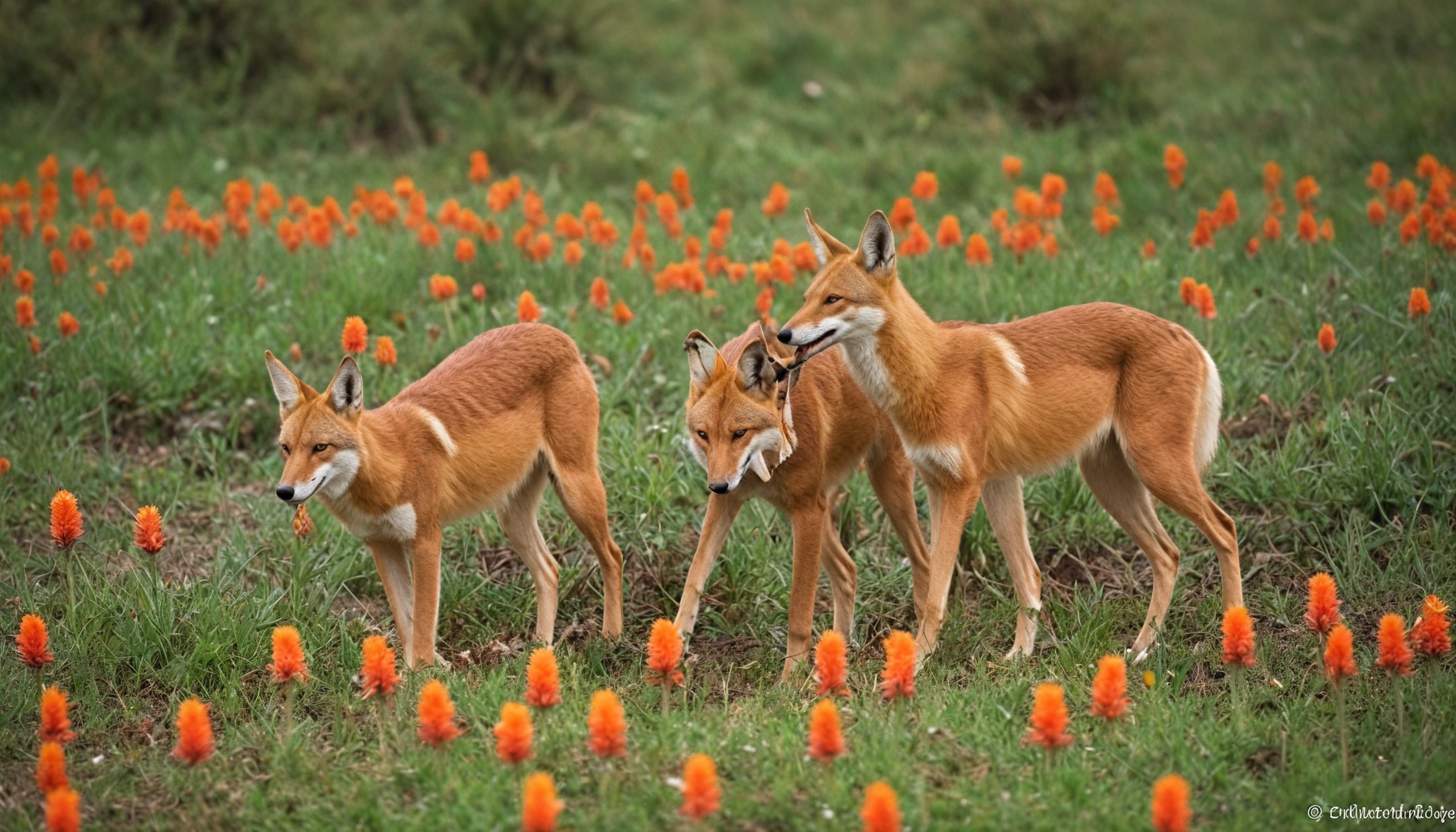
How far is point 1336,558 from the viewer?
284 inches

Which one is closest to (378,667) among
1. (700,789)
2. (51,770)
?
(51,770)

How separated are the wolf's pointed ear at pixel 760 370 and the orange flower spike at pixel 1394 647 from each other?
8.88 ft

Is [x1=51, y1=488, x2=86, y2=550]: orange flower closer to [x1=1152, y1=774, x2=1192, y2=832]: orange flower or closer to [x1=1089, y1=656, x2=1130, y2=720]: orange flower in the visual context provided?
[x1=1089, y1=656, x2=1130, y2=720]: orange flower

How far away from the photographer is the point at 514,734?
461 cm

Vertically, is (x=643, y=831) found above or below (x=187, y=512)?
above

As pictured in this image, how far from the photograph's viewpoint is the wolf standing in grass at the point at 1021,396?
21.1 ft

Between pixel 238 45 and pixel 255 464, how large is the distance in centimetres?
824

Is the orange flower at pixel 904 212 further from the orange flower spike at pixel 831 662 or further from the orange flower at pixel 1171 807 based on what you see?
the orange flower at pixel 1171 807

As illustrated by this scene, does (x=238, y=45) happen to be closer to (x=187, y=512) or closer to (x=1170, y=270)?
(x=187, y=512)

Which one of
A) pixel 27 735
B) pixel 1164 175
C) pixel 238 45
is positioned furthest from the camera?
pixel 238 45

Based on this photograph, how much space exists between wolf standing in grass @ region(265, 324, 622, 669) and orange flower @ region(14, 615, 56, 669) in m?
1.07

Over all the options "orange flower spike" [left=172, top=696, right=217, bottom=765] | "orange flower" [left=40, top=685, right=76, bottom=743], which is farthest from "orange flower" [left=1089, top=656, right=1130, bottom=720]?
"orange flower" [left=40, top=685, right=76, bottom=743]

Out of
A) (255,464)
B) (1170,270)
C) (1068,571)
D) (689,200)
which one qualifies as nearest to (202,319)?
(255,464)

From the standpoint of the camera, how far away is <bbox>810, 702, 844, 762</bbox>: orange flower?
4500 millimetres
